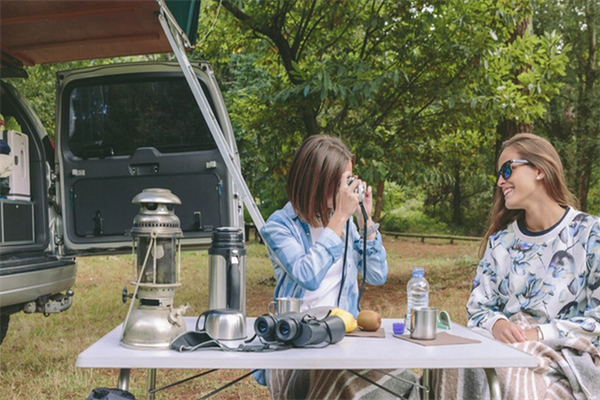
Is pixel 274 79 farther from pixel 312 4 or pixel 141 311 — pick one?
pixel 141 311

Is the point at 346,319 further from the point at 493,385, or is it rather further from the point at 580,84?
the point at 580,84

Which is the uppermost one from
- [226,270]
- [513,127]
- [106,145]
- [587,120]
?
[587,120]

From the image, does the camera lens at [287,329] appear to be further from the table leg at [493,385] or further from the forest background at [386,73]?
the forest background at [386,73]

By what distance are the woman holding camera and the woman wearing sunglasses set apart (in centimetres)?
39

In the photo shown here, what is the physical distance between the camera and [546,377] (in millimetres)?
2082

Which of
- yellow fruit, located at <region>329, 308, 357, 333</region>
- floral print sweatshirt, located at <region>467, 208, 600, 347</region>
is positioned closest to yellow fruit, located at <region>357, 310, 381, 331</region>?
yellow fruit, located at <region>329, 308, 357, 333</region>

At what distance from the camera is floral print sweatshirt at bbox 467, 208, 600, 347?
2297 mm

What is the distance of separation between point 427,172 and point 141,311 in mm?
6478

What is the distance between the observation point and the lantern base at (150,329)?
5.88 ft

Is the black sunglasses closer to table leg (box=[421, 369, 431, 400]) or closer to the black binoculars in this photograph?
table leg (box=[421, 369, 431, 400])

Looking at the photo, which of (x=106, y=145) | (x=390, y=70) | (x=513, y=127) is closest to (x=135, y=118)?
(x=106, y=145)

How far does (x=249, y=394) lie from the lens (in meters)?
3.95

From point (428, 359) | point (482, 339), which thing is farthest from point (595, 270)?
point (428, 359)

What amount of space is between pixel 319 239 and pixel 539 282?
33.4 inches
